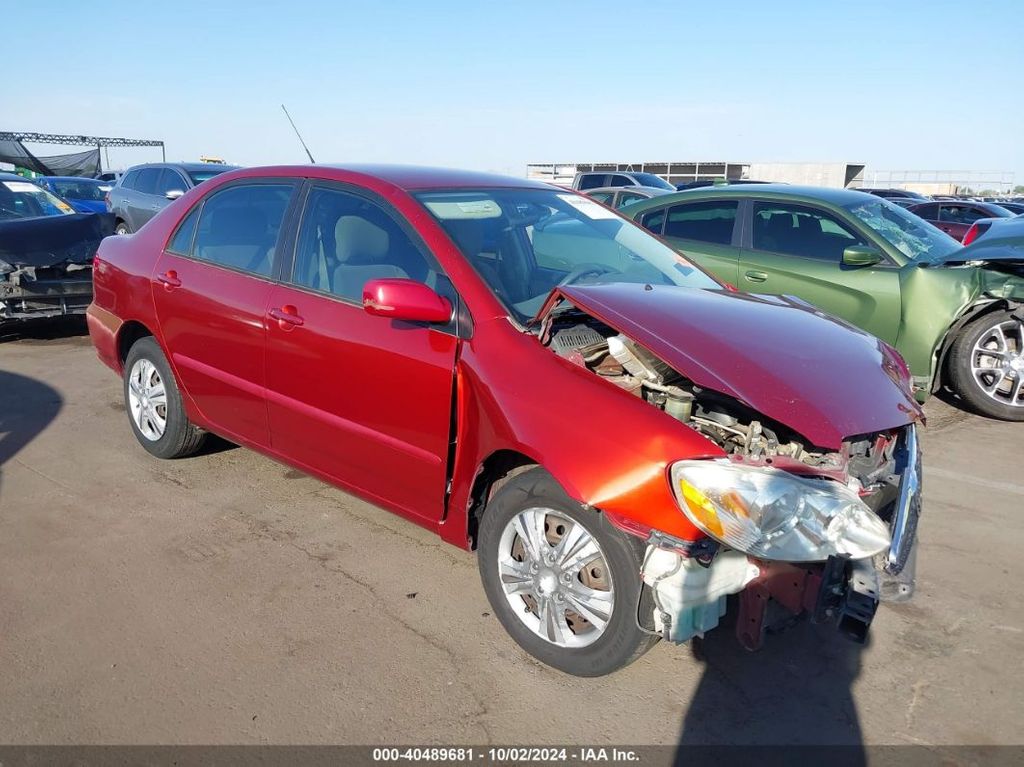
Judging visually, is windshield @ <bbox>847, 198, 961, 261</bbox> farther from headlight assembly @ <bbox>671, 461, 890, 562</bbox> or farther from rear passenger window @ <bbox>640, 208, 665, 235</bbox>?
headlight assembly @ <bbox>671, 461, 890, 562</bbox>

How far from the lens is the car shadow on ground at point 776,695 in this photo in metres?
2.57

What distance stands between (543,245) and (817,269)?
3.51 m

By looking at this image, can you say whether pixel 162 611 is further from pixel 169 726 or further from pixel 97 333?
pixel 97 333

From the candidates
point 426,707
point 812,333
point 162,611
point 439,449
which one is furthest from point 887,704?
point 162,611

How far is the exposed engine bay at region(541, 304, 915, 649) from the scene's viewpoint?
2.45 metres

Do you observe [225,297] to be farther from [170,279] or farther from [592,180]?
[592,180]

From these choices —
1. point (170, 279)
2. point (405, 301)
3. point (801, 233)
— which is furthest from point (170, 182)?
point (405, 301)

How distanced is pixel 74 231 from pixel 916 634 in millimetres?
8433

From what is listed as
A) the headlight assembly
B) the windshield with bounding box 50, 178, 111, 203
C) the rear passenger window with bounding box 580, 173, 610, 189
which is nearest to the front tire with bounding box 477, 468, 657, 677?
the headlight assembly

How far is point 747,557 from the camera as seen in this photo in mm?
2531

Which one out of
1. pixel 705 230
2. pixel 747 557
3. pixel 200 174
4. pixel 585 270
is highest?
pixel 200 174

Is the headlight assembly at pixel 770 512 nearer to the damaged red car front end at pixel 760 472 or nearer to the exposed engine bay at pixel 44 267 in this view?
the damaged red car front end at pixel 760 472

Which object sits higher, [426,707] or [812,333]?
[812,333]

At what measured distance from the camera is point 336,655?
296 centimetres
